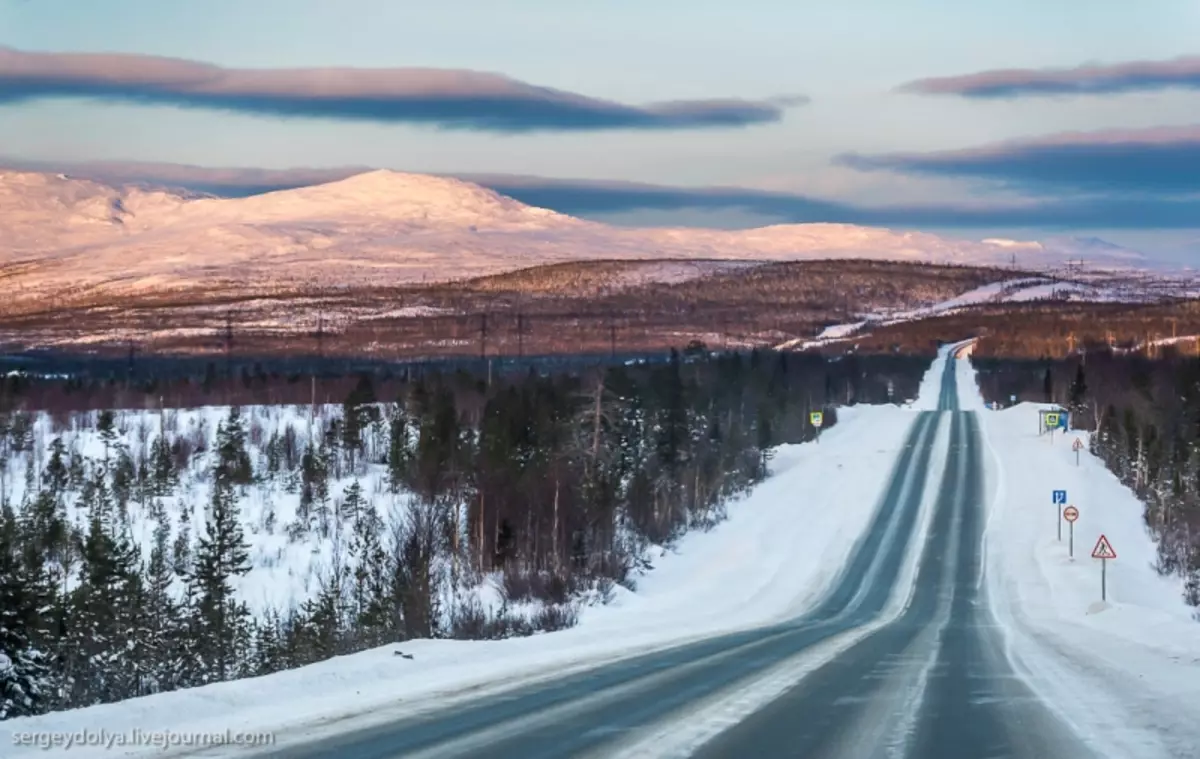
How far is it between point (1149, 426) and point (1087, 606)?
4305 cm

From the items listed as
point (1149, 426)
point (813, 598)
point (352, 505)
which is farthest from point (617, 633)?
point (1149, 426)

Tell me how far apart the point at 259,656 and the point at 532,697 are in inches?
950

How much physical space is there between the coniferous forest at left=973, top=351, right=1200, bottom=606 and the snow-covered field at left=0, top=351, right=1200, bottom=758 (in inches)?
52.0

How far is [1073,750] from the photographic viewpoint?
11.5m

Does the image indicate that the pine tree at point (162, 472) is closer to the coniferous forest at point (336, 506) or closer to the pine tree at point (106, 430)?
the coniferous forest at point (336, 506)

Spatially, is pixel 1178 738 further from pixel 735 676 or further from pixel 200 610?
pixel 200 610

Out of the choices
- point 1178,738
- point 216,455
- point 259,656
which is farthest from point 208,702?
point 216,455

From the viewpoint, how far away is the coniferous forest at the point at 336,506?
103ft

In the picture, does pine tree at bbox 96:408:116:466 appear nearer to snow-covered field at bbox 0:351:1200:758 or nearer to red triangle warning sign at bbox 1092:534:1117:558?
snow-covered field at bbox 0:351:1200:758

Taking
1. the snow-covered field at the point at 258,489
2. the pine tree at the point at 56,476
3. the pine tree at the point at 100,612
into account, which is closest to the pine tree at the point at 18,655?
the pine tree at the point at 100,612

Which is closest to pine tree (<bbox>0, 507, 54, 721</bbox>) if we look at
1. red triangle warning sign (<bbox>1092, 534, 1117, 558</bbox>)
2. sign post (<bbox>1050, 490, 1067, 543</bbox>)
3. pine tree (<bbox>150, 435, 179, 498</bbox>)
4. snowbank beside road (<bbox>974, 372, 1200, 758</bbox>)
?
snowbank beside road (<bbox>974, 372, 1200, 758</bbox>)

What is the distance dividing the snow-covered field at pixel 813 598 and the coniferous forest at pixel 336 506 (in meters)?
2.33

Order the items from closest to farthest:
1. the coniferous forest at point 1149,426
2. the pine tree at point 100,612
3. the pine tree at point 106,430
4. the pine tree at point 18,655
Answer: the pine tree at point 18,655 → the pine tree at point 100,612 → the coniferous forest at point 1149,426 → the pine tree at point 106,430

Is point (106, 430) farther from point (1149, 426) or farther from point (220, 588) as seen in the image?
point (1149, 426)
